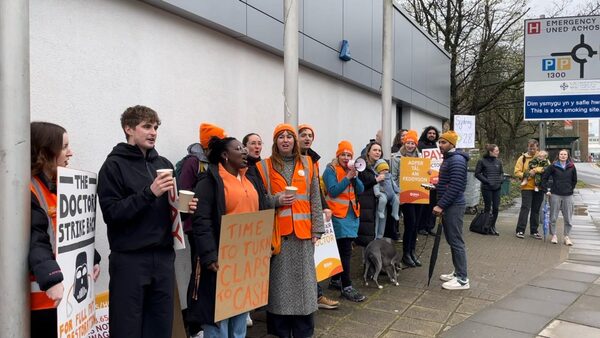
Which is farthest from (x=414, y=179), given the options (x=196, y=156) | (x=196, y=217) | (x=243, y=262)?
(x=196, y=217)

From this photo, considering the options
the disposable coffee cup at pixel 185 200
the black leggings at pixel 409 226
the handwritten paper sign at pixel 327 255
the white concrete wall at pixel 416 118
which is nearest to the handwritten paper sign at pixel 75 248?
the disposable coffee cup at pixel 185 200

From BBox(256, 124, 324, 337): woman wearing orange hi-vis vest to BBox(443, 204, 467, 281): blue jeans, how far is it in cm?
236

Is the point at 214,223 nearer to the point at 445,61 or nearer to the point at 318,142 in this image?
the point at 318,142

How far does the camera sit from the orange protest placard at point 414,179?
678 centimetres

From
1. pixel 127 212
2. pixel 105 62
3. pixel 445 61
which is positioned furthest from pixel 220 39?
pixel 445 61

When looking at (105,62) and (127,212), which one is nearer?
(127,212)

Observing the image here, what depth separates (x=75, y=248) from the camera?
A: 2.39m

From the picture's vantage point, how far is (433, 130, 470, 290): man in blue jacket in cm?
555

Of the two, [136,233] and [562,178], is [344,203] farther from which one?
[562,178]

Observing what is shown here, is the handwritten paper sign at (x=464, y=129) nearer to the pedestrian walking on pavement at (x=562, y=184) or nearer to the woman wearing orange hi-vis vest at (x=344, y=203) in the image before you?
the pedestrian walking on pavement at (x=562, y=184)

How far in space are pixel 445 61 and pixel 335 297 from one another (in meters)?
15.0

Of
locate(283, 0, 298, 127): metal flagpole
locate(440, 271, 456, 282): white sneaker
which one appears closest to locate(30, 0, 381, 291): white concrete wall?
locate(283, 0, 298, 127): metal flagpole

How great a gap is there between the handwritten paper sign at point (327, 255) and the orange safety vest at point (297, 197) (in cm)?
78

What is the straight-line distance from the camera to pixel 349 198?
5.08m
